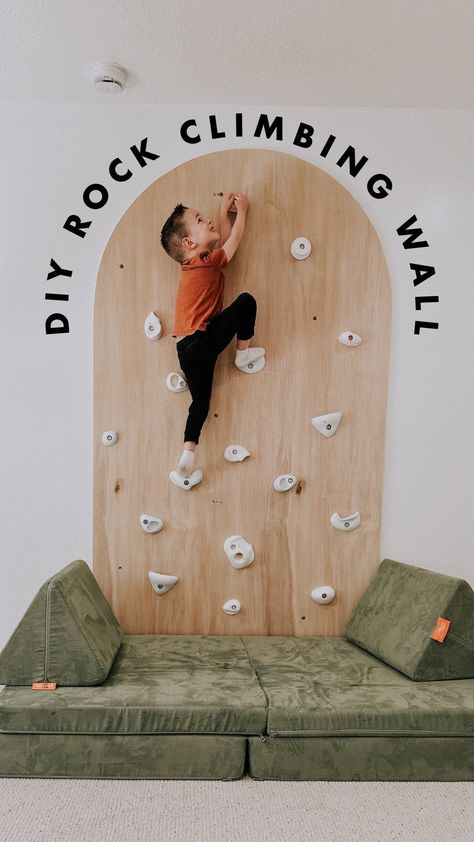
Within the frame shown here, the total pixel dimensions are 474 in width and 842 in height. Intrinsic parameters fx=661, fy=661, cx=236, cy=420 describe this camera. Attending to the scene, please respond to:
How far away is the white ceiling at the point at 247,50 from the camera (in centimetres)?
235

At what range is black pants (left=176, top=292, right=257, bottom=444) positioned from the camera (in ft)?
9.45

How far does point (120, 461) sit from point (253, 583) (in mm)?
827

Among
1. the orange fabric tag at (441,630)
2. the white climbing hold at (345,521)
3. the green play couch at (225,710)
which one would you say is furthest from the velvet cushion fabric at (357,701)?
the white climbing hold at (345,521)

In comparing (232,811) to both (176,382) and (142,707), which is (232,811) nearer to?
(142,707)

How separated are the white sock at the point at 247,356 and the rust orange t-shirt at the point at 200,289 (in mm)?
215

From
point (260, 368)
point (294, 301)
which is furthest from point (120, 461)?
point (294, 301)

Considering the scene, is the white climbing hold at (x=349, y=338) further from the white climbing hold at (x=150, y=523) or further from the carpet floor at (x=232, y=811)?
the carpet floor at (x=232, y=811)

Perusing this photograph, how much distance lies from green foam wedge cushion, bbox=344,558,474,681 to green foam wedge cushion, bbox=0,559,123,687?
1122 millimetres

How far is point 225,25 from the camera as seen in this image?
2.45 meters

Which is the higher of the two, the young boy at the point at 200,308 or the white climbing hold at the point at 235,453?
the young boy at the point at 200,308

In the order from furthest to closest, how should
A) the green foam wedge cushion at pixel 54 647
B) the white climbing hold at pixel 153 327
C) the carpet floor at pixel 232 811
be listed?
the white climbing hold at pixel 153 327, the green foam wedge cushion at pixel 54 647, the carpet floor at pixel 232 811

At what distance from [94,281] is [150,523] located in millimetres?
1129

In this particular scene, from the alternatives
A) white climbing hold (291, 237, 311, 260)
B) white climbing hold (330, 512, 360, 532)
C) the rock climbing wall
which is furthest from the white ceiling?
white climbing hold (330, 512, 360, 532)

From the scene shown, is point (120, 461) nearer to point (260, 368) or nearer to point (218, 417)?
point (218, 417)
